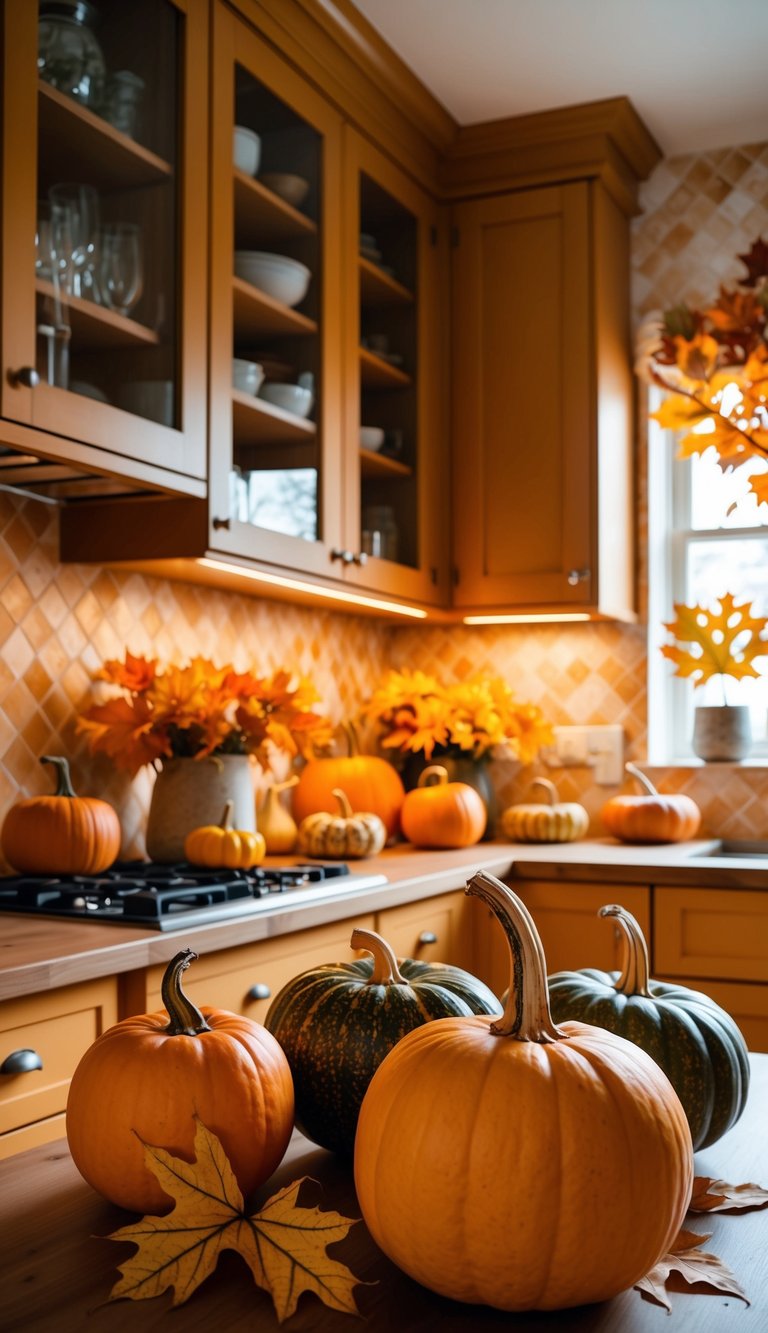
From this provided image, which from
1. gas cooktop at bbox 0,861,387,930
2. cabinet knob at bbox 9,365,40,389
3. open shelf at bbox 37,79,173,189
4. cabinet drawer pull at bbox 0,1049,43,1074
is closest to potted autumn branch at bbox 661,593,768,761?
gas cooktop at bbox 0,861,387,930

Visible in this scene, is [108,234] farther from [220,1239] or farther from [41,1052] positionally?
[220,1239]

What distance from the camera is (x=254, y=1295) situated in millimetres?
595

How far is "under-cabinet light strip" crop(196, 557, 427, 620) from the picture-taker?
93.6 inches

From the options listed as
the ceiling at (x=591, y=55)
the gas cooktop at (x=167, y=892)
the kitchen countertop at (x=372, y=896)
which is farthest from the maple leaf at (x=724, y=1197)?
the ceiling at (x=591, y=55)

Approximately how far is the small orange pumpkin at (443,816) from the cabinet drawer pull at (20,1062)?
1.57 metres

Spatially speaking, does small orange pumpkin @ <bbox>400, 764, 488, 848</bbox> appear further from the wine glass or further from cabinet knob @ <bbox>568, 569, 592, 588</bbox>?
the wine glass

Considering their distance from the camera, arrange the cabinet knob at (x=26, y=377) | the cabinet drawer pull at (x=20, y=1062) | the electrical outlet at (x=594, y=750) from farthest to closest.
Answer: the electrical outlet at (x=594, y=750) < the cabinet knob at (x=26, y=377) < the cabinet drawer pull at (x=20, y=1062)

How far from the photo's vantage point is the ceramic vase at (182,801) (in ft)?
7.76

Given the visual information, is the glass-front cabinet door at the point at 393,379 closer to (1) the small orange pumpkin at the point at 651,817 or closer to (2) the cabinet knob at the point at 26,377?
(1) the small orange pumpkin at the point at 651,817

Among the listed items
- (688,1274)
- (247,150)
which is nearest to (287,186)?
(247,150)

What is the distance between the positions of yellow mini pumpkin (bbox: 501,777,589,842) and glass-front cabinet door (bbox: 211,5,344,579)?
84 centimetres

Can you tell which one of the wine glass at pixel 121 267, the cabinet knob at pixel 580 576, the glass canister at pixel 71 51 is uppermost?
the glass canister at pixel 71 51

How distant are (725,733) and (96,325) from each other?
2013 millimetres

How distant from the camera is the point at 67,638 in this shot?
2322 millimetres
